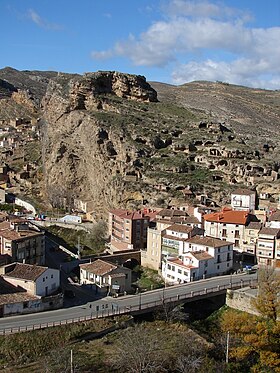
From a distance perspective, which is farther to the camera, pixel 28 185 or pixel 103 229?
pixel 28 185

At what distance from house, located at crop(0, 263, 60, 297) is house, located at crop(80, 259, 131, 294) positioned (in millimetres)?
3718

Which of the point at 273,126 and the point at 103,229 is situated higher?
the point at 273,126

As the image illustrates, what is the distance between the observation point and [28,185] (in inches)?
3378

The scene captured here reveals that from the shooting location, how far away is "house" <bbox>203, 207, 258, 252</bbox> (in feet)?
165

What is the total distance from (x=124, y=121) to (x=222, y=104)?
65.8 m

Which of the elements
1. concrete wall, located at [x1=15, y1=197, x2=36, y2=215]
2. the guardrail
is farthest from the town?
concrete wall, located at [x1=15, y1=197, x2=36, y2=215]

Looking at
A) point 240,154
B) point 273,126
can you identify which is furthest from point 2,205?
point 273,126

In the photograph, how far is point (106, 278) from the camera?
40.7 meters

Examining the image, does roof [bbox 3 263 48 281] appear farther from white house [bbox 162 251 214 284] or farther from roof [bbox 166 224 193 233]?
roof [bbox 166 224 193 233]

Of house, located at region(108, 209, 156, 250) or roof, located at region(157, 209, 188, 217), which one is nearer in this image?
house, located at region(108, 209, 156, 250)

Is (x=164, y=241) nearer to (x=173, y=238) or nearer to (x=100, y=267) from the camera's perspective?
(x=173, y=238)

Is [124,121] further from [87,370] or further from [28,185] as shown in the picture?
[87,370]

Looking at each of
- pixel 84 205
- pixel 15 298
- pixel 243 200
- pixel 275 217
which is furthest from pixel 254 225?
pixel 84 205

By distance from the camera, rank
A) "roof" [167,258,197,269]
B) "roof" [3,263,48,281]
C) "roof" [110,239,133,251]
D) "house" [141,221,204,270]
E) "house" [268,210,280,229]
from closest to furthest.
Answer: "roof" [3,263,48,281] → "roof" [167,258,197,269] → "house" [141,221,204,270] → "house" [268,210,280,229] → "roof" [110,239,133,251]
